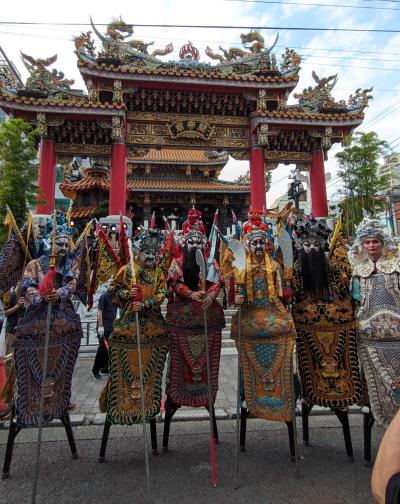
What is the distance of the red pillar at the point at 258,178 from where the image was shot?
44.8 feet

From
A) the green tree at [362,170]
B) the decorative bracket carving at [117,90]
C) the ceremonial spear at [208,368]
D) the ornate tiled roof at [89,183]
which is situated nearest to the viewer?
the ceremonial spear at [208,368]

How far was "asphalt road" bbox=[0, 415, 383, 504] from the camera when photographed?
2.81m

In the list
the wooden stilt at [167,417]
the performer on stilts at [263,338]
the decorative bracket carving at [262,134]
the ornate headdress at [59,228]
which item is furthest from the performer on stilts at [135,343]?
the decorative bracket carving at [262,134]

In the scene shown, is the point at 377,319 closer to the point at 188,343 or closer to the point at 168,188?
the point at 188,343

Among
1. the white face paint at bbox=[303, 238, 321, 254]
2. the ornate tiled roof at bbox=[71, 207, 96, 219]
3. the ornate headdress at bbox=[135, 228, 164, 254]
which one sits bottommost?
the white face paint at bbox=[303, 238, 321, 254]

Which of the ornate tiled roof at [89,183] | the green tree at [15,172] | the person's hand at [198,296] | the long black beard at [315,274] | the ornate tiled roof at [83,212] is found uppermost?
the ornate tiled roof at [89,183]

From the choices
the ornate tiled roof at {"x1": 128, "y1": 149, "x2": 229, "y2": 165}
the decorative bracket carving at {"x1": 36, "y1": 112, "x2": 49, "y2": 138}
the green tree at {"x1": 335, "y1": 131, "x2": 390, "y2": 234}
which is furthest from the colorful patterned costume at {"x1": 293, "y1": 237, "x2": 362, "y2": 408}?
the ornate tiled roof at {"x1": 128, "y1": 149, "x2": 229, "y2": 165}

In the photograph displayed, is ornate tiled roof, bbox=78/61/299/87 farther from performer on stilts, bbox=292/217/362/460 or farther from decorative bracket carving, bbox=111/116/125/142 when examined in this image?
performer on stilts, bbox=292/217/362/460

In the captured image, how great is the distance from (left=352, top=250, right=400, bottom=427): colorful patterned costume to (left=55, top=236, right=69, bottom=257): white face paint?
3.15 m

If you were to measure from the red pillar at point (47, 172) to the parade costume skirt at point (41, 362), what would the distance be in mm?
9964

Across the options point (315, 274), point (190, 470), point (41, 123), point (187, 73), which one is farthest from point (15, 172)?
point (190, 470)

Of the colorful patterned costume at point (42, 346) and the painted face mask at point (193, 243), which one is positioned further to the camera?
the painted face mask at point (193, 243)

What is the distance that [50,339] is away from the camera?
341 cm

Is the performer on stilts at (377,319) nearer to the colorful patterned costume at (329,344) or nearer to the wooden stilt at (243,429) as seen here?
the colorful patterned costume at (329,344)
